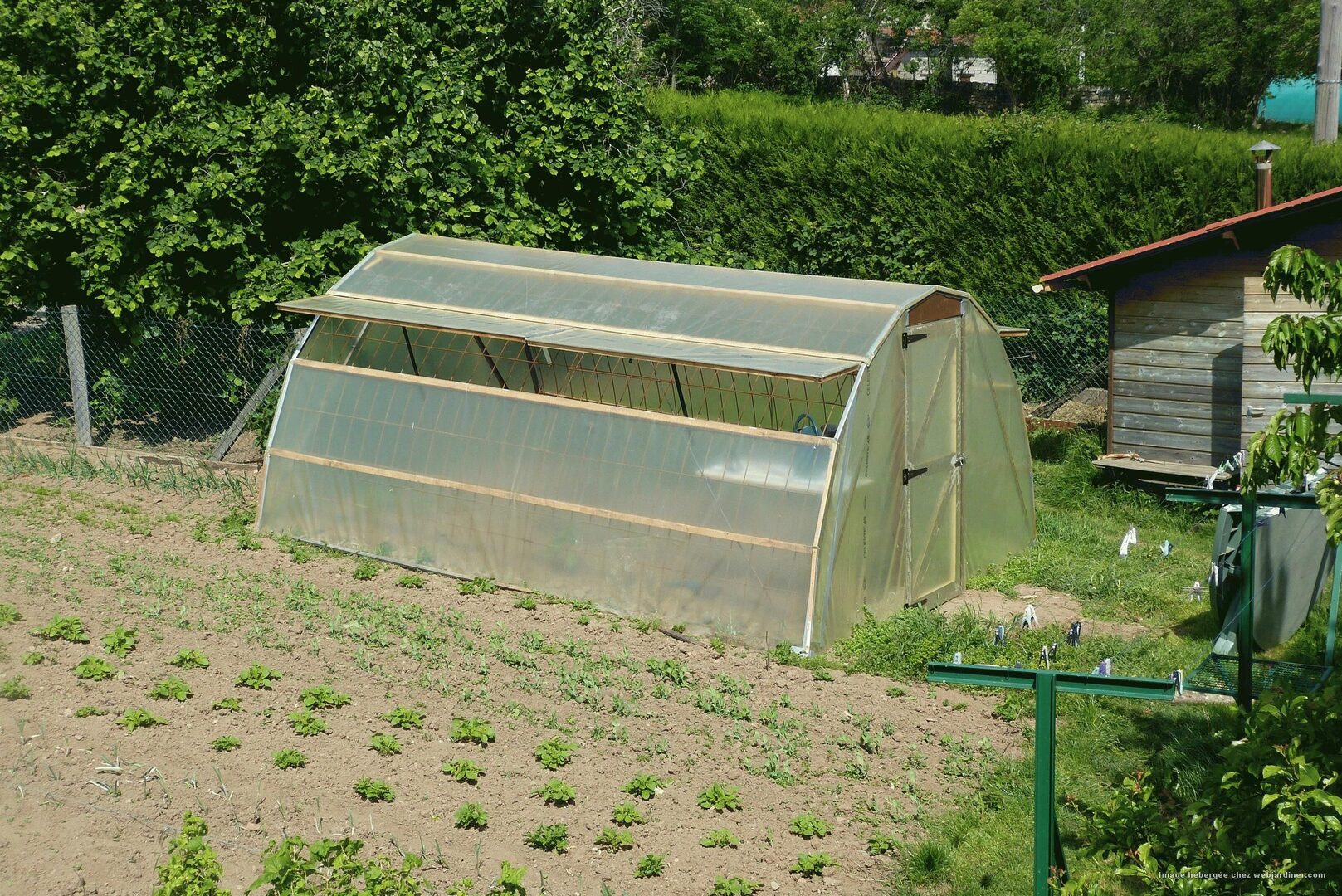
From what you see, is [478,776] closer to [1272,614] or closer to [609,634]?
[609,634]

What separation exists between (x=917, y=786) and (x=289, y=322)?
317 inches

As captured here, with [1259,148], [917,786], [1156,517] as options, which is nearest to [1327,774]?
[917,786]

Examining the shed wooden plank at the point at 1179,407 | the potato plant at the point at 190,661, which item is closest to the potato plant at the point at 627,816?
the potato plant at the point at 190,661

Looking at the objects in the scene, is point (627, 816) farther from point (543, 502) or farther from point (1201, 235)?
point (1201, 235)

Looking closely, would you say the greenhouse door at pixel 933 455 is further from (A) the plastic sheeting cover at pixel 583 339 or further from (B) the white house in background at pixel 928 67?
(B) the white house in background at pixel 928 67

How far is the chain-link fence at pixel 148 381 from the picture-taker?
39.8 ft

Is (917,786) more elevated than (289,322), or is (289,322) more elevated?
(289,322)

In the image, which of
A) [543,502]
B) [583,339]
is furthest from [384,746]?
[583,339]

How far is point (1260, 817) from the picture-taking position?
12.9 feet

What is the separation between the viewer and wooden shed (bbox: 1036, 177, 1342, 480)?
1080 cm

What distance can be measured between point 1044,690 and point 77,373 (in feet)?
35.1

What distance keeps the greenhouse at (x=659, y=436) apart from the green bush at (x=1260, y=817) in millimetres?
4098

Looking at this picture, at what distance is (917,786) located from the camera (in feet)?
21.2

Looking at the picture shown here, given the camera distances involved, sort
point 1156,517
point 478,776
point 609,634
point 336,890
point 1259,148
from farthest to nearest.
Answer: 1. point 1259,148
2. point 1156,517
3. point 609,634
4. point 478,776
5. point 336,890
